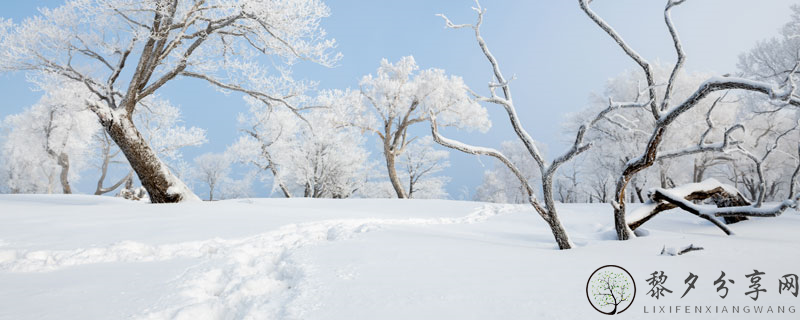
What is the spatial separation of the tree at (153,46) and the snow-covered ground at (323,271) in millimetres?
2868

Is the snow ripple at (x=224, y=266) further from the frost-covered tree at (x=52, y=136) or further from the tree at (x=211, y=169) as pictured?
the tree at (x=211, y=169)

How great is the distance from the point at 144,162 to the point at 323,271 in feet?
23.2

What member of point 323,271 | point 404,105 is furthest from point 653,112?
point 404,105

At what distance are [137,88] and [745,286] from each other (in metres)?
10.4

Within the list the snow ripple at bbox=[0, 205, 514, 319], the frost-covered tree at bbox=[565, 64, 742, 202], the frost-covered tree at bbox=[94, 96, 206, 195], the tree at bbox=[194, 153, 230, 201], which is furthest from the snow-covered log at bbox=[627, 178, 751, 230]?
the tree at bbox=[194, 153, 230, 201]

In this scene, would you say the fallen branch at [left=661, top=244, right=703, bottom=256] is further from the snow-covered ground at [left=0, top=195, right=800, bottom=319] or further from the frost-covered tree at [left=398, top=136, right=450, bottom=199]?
the frost-covered tree at [left=398, top=136, right=450, bottom=199]

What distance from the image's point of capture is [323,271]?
9.02ft

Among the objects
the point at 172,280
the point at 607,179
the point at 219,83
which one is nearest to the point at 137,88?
the point at 219,83

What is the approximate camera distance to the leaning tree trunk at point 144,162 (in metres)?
7.37

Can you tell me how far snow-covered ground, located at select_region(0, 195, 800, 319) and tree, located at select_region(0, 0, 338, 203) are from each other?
2868 millimetres

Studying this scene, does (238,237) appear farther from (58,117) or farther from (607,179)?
(607,179)

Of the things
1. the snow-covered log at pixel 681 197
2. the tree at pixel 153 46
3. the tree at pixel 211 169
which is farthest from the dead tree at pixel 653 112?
the tree at pixel 211 169

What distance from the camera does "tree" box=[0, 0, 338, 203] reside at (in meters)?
7.54

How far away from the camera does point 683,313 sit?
1924 millimetres
